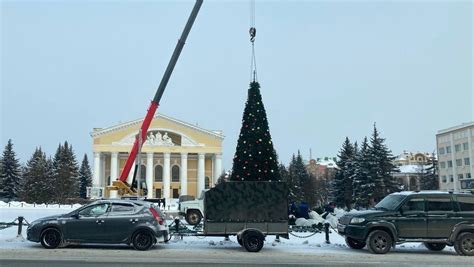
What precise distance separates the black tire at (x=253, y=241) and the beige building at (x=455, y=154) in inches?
3344

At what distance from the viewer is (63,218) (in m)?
15.1

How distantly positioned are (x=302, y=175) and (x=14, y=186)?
4671 cm

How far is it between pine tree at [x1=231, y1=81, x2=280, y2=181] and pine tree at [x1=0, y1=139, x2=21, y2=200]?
62950 millimetres

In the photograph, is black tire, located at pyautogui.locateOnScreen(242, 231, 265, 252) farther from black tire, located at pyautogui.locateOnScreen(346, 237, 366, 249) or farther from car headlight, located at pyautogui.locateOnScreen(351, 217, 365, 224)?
black tire, located at pyautogui.locateOnScreen(346, 237, 366, 249)

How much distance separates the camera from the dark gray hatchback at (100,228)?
1494 centimetres

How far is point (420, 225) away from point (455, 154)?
92.2 meters

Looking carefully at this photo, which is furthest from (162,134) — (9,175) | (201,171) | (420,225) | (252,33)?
(420,225)

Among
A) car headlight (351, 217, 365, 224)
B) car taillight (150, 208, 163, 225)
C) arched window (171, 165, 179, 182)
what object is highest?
arched window (171, 165, 179, 182)

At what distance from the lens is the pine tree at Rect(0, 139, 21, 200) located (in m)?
76.5

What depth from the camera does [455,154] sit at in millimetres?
98500

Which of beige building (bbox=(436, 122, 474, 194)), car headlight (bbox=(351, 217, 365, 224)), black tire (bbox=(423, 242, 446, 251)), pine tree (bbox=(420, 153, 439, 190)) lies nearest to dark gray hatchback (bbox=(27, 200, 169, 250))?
car headlight (bbox=(351, 217, 365, 224))

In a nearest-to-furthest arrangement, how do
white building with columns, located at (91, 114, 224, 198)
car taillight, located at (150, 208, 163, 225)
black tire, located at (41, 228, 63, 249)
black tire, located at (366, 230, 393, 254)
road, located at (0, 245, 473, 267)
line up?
road, located at (0, 245, 473, 267) → black tire, located at (41, 228, 63, 249) → black tire, located at (366, 230, 393, 254) → car taillight, located at (150, 208, 163, 225) → white building with columns, located at (91, 114, 224, 198)

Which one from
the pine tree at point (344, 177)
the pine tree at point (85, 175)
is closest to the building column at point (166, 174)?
the pine tree at point (85, 175)

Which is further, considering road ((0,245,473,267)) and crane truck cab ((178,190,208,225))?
crane truck cab ((178,190,208,225))
